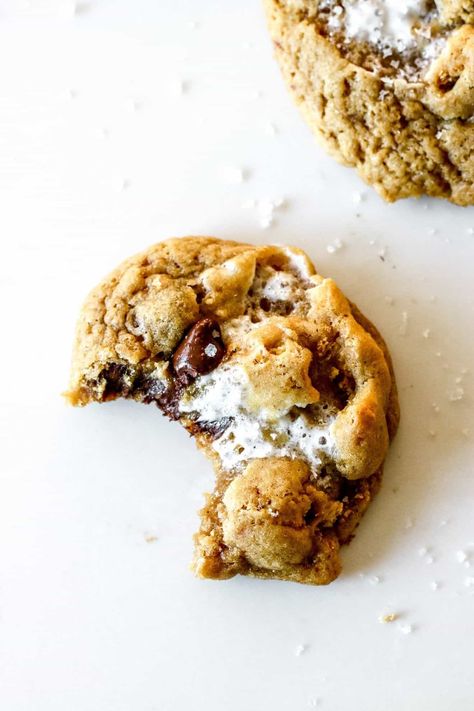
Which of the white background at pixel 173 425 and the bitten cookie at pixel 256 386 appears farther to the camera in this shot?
the white background at pixel 173 425

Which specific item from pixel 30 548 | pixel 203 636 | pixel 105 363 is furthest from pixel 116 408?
pixel 203 636

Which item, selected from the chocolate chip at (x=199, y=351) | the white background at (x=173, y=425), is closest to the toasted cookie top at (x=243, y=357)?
the chocolate chip at (x=199, y=351)

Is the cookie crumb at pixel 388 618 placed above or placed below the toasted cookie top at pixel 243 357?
below

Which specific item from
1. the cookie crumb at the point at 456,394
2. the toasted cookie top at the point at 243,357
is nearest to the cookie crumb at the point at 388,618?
the toasted cookie top at the point at 243,357

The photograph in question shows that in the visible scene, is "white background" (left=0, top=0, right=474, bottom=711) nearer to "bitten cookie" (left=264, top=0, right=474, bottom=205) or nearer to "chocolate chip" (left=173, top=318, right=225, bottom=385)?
"bitten cookie" (left=264, top=0, right=474, bottom=205)

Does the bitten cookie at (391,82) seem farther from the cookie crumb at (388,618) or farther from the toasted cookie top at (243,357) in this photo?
the cookie crumb at (388,618)

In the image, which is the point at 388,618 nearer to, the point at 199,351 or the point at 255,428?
the point at 255,428

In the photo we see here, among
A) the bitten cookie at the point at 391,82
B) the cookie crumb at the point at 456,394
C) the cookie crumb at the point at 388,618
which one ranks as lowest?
the cookie crumb at the point at 388,618

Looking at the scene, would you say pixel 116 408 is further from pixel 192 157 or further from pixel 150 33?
pixel 150 33

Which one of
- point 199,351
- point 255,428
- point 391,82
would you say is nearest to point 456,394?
point 255,428
